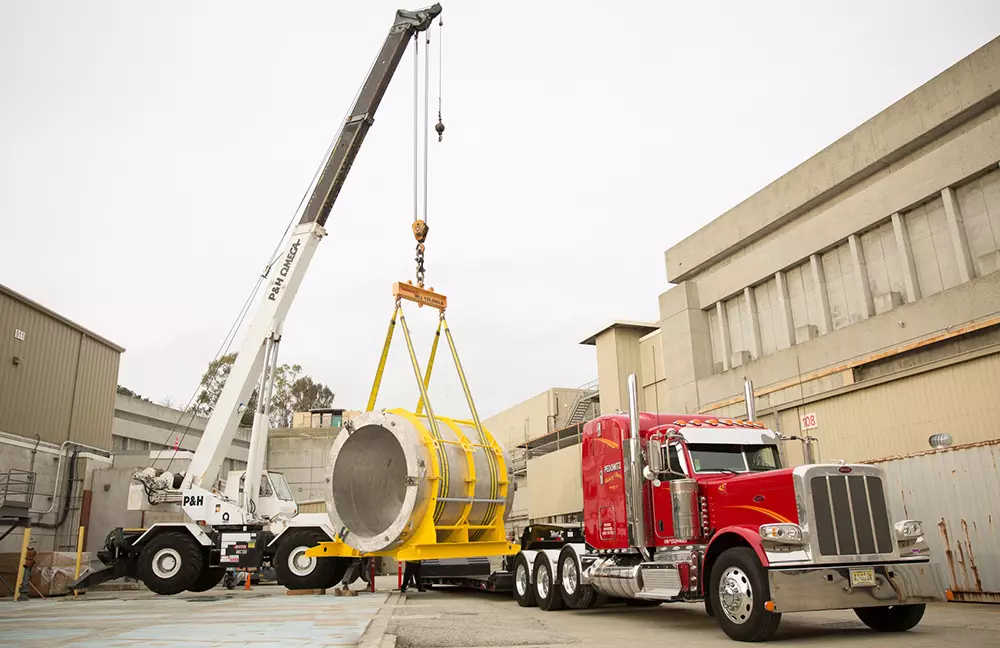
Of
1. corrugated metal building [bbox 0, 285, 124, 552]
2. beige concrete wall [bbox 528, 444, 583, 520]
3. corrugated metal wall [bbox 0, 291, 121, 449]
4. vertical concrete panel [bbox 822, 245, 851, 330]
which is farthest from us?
beige concrete wall [bbox 528, 444, 583, 520]

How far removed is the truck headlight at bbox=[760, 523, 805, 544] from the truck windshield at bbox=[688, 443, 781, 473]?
77.7 inches

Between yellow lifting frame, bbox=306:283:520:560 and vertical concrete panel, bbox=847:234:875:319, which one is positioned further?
vertical concrete panel, bbox=847:234:875:319

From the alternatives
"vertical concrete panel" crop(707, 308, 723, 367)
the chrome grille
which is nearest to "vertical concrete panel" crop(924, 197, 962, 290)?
"vertical concrete panel" crop(707, 308, 723, 367)

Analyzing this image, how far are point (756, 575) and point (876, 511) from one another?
175 centimetres

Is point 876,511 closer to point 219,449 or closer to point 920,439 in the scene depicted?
point 920,439

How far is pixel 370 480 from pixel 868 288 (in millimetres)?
13102

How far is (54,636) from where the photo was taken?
8312mm

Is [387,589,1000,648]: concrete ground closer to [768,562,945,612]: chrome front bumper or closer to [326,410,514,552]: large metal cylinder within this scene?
[768,562,945,612]: chrome front bumper

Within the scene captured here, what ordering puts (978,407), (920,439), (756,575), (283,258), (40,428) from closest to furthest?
(756,575), (978,407), (920,439), (283,258), (40,428)

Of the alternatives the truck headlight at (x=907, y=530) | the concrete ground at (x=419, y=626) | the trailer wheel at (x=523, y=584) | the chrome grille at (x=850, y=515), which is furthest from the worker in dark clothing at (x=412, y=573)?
the truck headlight at (x=907, y=530)

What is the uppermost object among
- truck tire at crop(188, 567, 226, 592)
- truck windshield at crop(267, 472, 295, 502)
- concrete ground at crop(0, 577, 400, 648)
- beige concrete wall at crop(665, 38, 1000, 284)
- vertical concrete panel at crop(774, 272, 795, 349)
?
beige concrete wall at crop(665, 38, 1000, 284)

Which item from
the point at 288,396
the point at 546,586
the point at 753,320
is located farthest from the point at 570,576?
the point at 288,396

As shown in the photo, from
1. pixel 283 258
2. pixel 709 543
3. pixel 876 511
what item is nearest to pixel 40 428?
pixel 283 258

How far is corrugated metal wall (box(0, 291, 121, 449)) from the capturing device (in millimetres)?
23484
